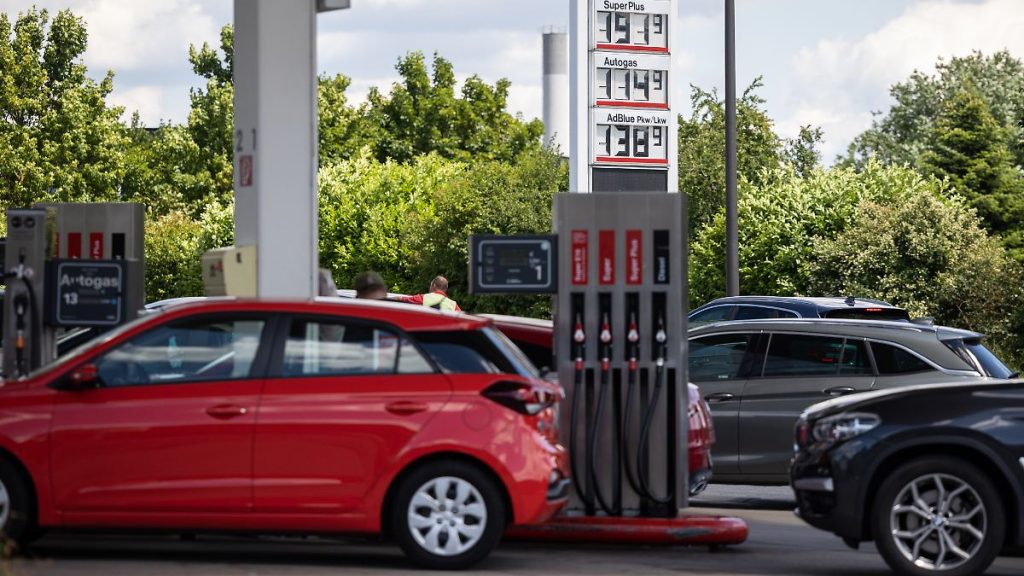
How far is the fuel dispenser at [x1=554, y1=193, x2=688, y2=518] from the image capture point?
10.8 meters

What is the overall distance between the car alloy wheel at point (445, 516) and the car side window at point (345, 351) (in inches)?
26.9

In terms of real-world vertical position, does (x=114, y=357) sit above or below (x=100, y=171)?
below

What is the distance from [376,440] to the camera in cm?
929

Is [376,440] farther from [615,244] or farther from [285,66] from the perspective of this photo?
[285,66]

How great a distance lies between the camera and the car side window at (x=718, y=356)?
13.9 m

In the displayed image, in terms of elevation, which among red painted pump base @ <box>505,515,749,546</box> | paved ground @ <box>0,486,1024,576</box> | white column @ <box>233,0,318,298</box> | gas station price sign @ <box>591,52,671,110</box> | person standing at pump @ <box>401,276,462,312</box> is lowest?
paved ground @ <box>0,486,1024,576</box>

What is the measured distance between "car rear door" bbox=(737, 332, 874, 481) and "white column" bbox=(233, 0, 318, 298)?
3918 millimetres

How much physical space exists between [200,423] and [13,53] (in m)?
49.9

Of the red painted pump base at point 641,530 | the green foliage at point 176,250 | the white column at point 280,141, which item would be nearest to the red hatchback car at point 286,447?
the red painted pump base at point 641,530

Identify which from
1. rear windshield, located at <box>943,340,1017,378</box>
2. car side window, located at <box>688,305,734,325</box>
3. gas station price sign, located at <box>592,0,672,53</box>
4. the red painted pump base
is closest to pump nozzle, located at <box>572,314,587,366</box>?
the red painted pump base

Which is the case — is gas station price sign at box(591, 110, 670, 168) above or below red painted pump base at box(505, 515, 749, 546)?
above

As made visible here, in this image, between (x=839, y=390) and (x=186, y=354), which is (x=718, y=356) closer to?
(x=839, y=390)

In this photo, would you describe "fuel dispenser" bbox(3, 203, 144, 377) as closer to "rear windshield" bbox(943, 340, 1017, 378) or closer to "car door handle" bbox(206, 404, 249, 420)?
"car door handle" bbox(206, 404, 249, 420)

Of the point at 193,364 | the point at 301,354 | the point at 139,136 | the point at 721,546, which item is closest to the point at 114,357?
the point at 193,364
